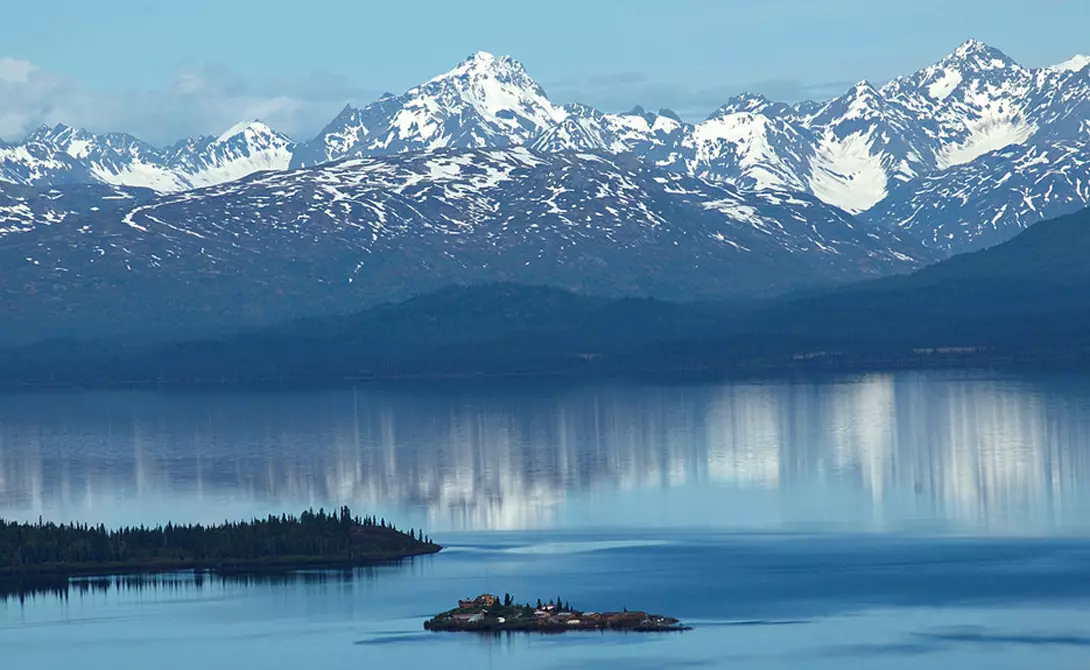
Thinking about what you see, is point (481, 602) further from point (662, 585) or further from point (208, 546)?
point (208, 546)

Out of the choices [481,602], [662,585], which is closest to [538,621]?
[481,602]

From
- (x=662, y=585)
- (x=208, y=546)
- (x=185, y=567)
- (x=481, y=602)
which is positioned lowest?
(x=662, y=585)

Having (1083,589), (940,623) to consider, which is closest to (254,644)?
(940,623)

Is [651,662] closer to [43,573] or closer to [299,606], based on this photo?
[299,606]

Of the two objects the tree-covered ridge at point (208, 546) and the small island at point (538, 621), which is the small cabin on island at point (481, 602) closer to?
the small island at point (538, 621)

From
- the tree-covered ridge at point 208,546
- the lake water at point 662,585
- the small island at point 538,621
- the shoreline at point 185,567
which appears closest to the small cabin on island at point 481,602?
the small island at point 538,621

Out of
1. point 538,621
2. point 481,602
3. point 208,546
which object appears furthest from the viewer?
point 208,546

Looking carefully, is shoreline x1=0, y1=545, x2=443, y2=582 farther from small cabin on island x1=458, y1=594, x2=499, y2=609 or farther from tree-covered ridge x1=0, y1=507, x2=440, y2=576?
small cabin on island x1=458, y1=594, x2=499, y2=609
